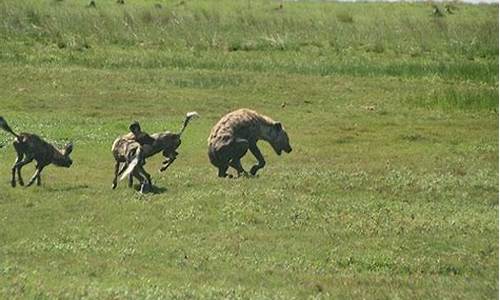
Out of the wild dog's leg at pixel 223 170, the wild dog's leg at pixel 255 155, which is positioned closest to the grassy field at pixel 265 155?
the wild dog's leg at pixel 223 170

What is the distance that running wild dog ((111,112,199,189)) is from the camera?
555 inches

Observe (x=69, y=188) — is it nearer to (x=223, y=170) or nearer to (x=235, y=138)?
(x=223, y=170)

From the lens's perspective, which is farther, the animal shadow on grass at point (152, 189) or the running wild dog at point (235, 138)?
the running wild dog at point (235, 138)

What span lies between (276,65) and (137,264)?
2163cm

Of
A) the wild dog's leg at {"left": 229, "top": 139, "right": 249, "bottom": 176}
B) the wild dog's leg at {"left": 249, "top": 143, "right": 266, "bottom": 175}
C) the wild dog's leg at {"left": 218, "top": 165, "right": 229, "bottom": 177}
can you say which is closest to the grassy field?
the wild dog's leg at {"left": 218, "top": 165, "right": 229, "bottom": 177}

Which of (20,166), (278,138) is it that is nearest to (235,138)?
(278,138)

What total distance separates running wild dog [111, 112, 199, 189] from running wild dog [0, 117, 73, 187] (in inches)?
35.3

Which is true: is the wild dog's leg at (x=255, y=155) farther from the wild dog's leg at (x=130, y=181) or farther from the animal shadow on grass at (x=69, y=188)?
the animal shadow on grass at (x=69, y=188)

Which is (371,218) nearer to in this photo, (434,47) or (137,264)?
(137,264)

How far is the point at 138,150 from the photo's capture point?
46.6 ft

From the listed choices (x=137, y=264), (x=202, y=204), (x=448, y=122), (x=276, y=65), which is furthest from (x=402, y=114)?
(x=137, y=264)

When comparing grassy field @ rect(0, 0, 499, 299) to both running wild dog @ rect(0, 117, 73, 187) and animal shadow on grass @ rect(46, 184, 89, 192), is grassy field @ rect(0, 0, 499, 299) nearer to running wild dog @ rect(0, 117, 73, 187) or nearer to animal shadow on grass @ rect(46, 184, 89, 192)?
animal shadow on grass @ rect(46, 184, 89, 192)

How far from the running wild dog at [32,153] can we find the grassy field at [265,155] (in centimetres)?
33

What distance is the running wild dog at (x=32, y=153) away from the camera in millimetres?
14328
